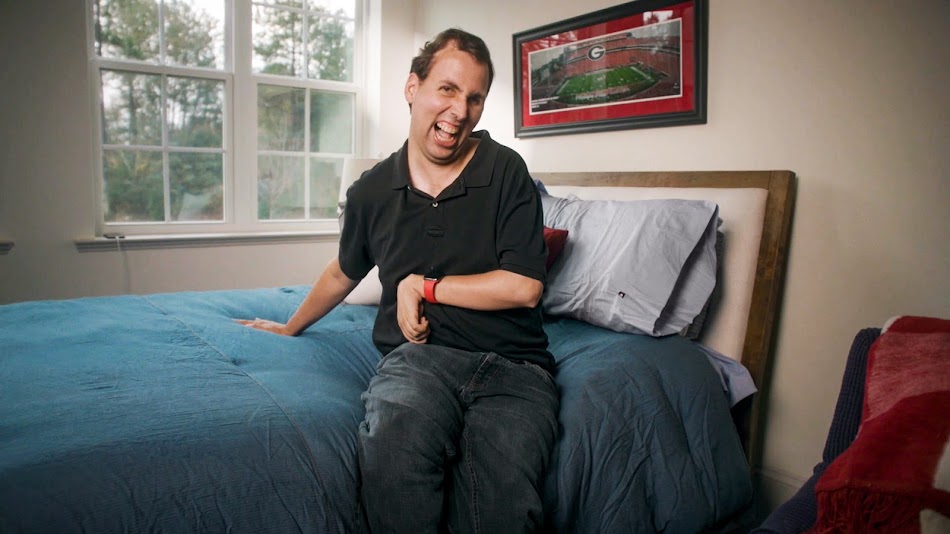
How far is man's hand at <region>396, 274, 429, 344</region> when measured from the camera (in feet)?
4.88

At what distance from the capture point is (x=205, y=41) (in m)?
3.64

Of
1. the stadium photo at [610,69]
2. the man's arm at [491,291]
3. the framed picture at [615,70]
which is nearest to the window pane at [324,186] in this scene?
the framed picture at [615,70]

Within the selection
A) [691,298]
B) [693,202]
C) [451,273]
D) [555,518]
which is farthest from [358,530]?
[693,202]

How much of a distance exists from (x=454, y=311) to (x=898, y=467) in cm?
93

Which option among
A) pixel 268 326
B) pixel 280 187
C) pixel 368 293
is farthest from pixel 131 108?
pixel 268 326

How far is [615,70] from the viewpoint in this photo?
267 cm

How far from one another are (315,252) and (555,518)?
2965 mm

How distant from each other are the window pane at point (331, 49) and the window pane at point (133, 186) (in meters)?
1.12

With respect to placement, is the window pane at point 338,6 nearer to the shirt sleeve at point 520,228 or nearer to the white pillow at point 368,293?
the white pillow at point 368,293

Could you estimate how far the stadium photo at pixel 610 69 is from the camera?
8.08ft

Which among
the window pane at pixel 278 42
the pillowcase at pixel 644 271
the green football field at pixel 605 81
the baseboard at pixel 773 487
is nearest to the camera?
the pillowcase at pixel 644 271

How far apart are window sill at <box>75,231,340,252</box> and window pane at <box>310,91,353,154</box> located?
22.6 inches

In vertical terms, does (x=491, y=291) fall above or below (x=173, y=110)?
below

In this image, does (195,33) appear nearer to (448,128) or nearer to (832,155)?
(448,128)
